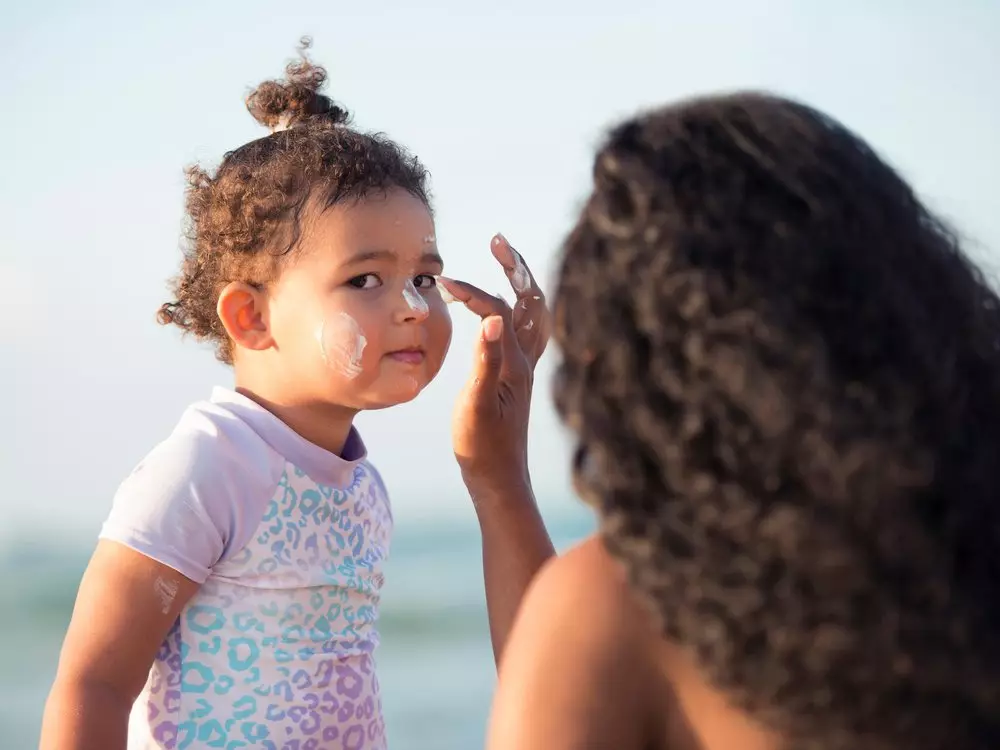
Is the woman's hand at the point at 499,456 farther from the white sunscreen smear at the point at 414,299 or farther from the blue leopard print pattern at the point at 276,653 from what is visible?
the blue leopard print pattern at the point at 276,653

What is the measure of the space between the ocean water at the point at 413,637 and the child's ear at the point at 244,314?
6.04 m

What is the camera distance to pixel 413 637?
1252 centimetres

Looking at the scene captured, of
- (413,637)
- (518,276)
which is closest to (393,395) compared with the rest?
(518,276)

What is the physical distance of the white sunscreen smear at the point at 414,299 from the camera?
2799 millimetres

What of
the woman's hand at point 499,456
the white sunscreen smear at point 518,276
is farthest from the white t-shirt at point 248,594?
the white sunscreen smear at point 518,276

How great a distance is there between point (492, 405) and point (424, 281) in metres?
0.46

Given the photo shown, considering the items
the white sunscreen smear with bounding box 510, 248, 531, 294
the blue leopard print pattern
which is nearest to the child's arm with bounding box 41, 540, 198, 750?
the blue leopard print pattern

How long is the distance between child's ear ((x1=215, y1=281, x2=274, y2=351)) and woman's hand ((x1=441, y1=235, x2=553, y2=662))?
0.47 metres

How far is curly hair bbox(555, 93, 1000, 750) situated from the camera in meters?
1.20

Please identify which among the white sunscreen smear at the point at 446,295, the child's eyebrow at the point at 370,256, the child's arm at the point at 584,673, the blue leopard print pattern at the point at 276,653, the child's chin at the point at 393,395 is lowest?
the child's arm at the point at 584,673

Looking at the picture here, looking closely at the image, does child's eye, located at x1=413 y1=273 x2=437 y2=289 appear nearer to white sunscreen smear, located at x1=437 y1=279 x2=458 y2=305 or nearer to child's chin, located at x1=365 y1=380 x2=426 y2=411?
white sunscreen smear, located at x1=437 y1=279 x2=458 y2=305

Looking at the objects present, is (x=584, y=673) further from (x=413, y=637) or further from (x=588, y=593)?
(x=413, y=637)

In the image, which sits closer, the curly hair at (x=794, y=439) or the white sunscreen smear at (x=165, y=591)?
the curly hair at (x=794, y=439)

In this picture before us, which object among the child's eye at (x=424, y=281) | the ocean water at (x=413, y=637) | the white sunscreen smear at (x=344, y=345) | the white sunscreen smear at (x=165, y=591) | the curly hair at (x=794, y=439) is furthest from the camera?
the ocean water at (x=413, y=637)
